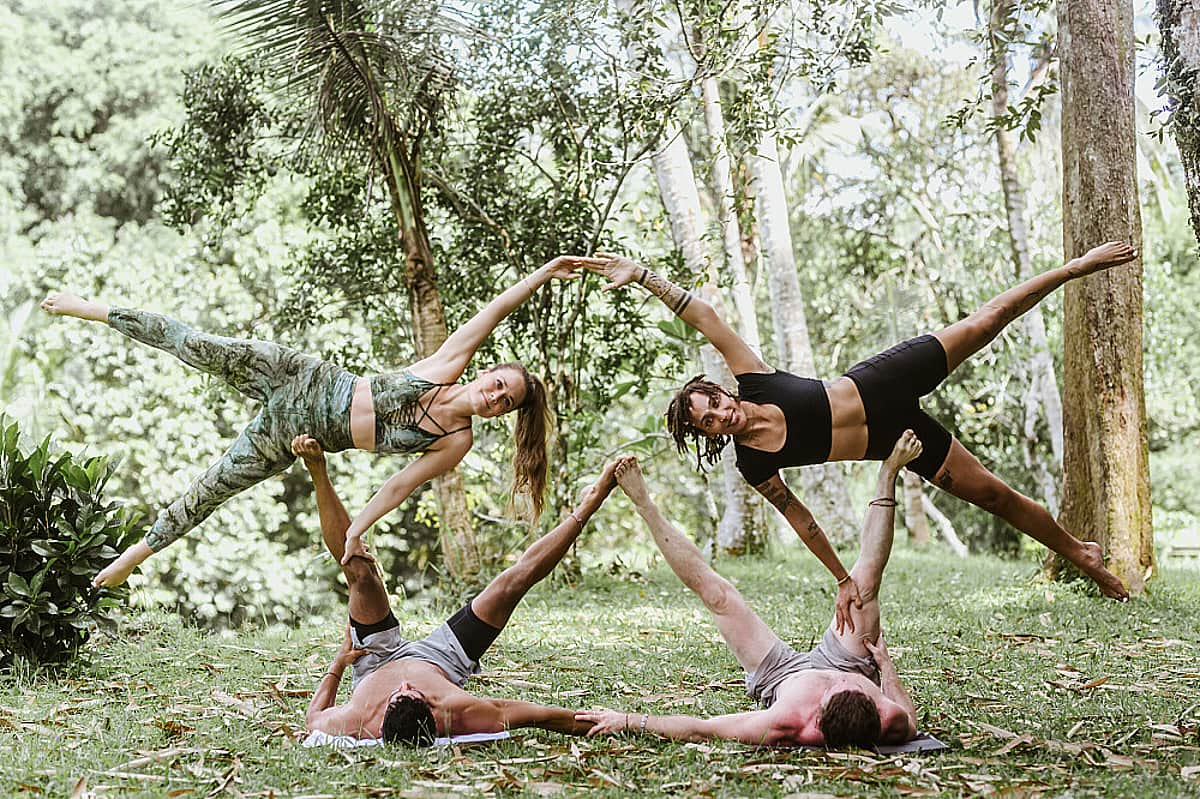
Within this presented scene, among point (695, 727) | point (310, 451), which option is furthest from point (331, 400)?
point (695, 727)

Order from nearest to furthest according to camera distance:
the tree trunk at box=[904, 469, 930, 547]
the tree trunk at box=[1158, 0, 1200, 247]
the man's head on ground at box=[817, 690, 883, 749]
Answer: the man's head on ground at box=[817, 690, 883, 749], the tree trunk at box=[1158, 0, 1200, 247], the tree trunk at box=[904, 469, 930, 547]

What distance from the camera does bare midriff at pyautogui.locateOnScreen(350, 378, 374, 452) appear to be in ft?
14.6

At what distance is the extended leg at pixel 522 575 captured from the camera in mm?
4043

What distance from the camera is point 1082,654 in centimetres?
538

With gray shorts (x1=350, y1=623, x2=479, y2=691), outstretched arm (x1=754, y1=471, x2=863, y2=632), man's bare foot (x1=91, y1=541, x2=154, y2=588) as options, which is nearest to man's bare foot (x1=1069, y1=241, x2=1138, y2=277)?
outstretched arm (x1=754, y1=471, x2=863, y2=632)

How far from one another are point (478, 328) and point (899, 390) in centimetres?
169

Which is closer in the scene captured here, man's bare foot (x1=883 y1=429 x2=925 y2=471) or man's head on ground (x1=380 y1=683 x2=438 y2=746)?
man's head on ground (x1=380 y1=683 x2=438 y2=746)

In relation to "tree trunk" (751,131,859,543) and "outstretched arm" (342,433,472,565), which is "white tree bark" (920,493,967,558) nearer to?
"tree trunk" (751,131,859,543)

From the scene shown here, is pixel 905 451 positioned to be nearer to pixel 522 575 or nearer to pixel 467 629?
pixel 522 575

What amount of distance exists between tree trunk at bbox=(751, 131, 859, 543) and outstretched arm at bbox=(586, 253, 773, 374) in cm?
635

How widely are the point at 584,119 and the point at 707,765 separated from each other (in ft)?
19.1

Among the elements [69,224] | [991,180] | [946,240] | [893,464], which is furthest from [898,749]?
[69,224]

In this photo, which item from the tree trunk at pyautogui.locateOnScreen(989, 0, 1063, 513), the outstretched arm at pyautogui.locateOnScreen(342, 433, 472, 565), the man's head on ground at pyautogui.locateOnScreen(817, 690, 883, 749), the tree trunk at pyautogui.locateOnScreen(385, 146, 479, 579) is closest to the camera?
the man's head on ground at pyautogui.locateOnScreen(817, 690, 883, 749)

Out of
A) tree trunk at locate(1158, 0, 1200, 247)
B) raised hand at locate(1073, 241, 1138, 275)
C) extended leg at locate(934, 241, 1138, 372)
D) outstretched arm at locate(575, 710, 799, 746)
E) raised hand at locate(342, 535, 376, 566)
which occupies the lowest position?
outstretched arm at locate(575, 710, 799, 746)
